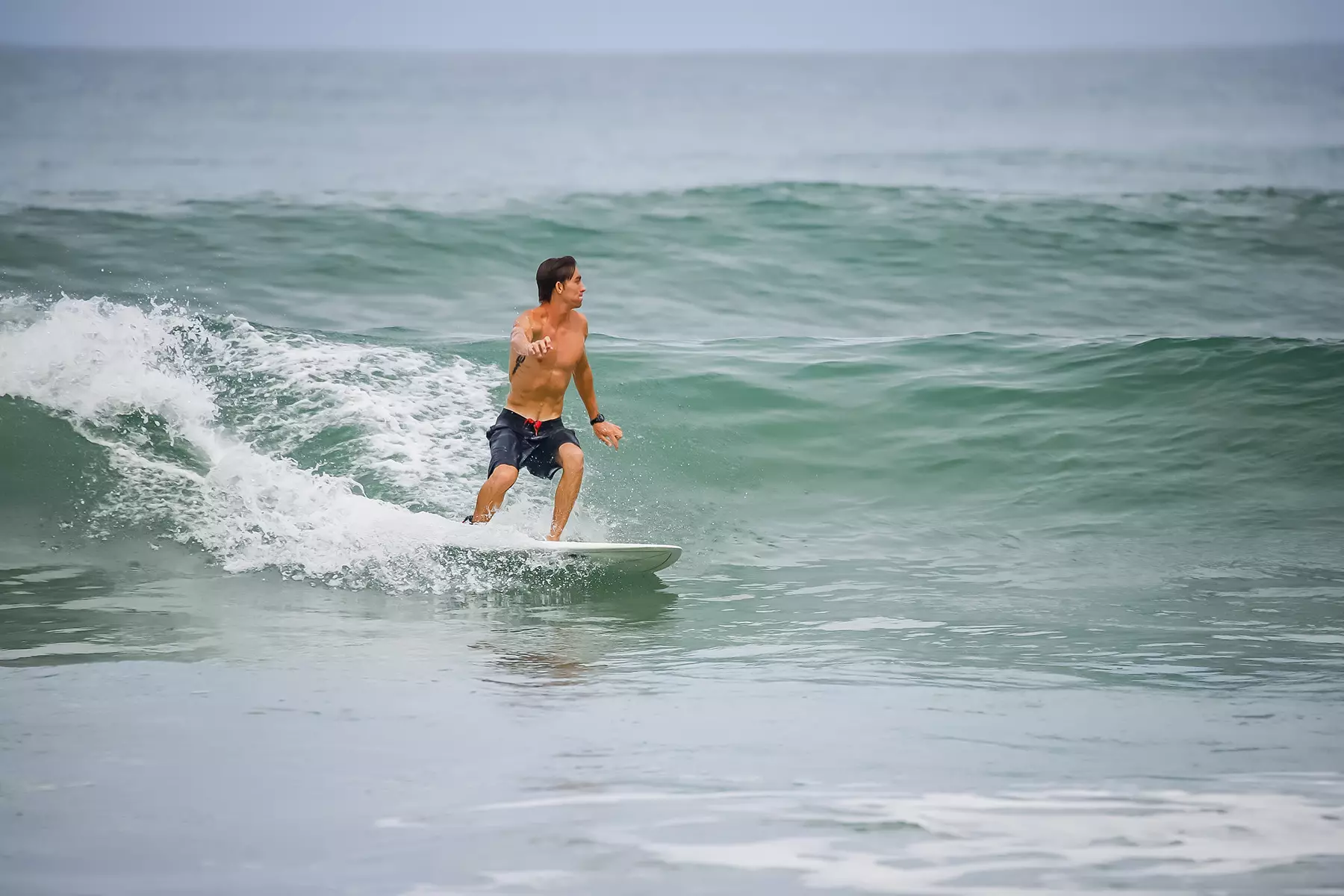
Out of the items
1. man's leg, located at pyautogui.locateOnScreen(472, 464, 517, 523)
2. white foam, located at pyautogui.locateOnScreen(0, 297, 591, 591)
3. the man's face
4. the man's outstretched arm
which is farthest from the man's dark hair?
white foam, located at pyautogui.locateOnScreen(0, 297, 591, 591)

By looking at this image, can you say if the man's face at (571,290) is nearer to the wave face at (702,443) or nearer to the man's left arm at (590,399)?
the man's left arm at (590,399)

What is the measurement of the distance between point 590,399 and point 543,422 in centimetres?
38

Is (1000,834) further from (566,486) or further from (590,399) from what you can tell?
(590,399)

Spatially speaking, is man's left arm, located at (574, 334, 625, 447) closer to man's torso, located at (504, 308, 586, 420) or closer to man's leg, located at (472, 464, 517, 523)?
man's torso, located at (504, 308, 586, 420)

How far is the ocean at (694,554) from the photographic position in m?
4.03

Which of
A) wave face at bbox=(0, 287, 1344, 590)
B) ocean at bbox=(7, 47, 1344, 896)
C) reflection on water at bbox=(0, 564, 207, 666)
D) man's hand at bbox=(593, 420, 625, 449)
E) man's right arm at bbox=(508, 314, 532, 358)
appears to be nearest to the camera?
ocean at bbox=(7, 47, 1344, 896)

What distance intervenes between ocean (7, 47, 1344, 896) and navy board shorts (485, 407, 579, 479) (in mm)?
→ 410

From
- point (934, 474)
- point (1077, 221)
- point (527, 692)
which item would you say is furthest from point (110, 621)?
point (1077, 221)

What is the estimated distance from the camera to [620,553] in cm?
725

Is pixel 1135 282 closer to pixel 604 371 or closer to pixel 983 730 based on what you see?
pixel 604 371

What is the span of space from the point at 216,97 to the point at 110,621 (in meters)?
93.3

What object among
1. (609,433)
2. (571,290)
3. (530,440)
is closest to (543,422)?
(530,440)

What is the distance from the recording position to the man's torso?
737 cm

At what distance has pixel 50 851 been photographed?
3.83 metres
